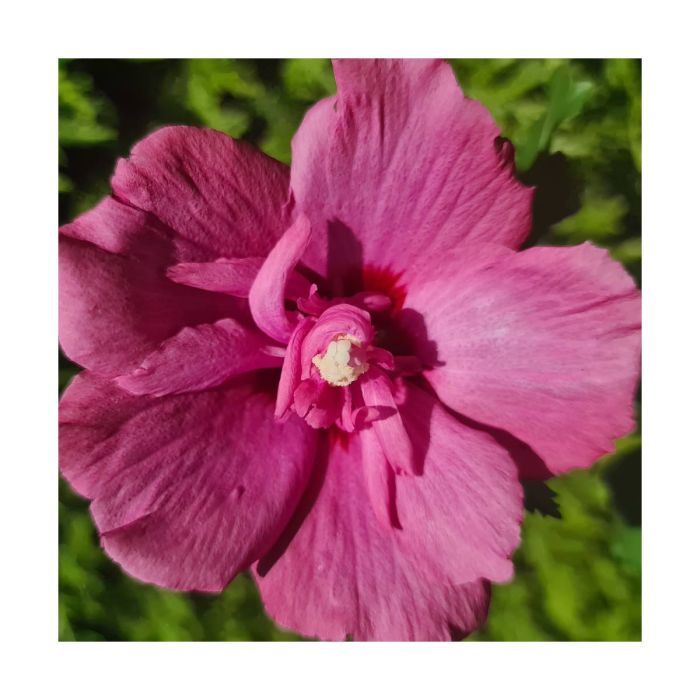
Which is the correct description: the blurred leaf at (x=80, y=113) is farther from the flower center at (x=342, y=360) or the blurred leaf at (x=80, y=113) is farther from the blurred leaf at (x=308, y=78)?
the flower center at (x=342, y=360)

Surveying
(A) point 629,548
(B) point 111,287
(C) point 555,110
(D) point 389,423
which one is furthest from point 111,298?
(A) point 629,548

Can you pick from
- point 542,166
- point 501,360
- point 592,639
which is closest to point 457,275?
point 501,360

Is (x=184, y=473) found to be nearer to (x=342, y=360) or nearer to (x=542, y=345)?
(x=342, y=360)

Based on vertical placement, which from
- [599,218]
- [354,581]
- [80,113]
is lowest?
[354,581]

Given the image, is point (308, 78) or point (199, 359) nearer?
point (199, 359)

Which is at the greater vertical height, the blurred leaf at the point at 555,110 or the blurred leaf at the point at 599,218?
the blurred leaf at the point at 555,110

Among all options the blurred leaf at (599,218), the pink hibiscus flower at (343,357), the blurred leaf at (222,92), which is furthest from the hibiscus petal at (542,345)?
the blurred leaf at (222,92)
